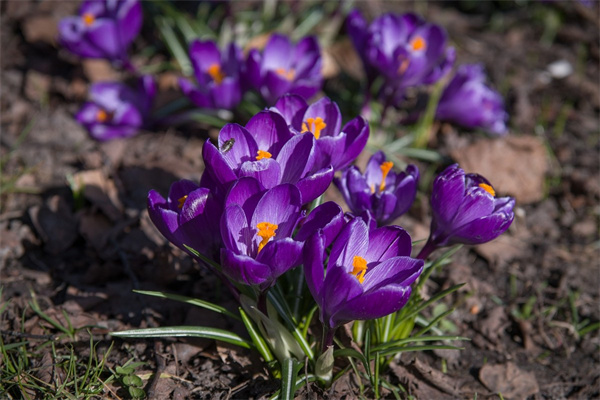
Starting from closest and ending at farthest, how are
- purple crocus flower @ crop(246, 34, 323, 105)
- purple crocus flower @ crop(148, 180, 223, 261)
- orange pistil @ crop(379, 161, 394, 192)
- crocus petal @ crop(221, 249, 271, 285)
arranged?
crocus petal @ crop(221, 249, 271, 285)
purple crocus flower @ crop(148, 180, 223, 261)
orange pistil @ crop(379, 161, 394, 192)
purple crocus flower @ crop(246, 34, 323, 105)

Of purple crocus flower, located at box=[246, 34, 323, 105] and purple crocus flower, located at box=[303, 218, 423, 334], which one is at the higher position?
purple crocus flower, located at box=[303, 218, 423, 334]

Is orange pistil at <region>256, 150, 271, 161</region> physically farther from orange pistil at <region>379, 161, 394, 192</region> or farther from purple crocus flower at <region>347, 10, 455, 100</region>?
purple crocus flower at <region>347, 10, 455, 100</region>

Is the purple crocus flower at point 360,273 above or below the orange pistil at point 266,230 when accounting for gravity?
below

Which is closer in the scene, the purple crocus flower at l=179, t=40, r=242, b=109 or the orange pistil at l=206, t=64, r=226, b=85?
the purple crocus flower at l=179, t=40, r=242, b=109

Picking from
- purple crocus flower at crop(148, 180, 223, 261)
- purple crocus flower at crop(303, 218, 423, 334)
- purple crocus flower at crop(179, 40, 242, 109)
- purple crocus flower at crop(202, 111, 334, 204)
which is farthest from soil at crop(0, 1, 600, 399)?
purple crocus flower at crop(202, 111, 334, 204)

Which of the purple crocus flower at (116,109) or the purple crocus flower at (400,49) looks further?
the purple crocus flower at (116,109)

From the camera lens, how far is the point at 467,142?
371 cm

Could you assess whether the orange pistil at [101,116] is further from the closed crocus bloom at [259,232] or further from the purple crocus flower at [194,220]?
the closed crocus bloom at [259,232]

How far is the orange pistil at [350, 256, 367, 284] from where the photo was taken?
1.70m

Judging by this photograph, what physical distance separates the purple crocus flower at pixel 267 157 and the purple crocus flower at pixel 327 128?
69mm

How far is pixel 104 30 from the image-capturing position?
11.2ft

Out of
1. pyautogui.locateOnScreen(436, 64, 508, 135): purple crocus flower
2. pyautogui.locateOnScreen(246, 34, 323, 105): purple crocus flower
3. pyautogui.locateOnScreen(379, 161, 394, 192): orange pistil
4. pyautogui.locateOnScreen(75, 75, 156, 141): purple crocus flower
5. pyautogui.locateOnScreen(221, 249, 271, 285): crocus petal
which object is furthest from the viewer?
pyautogui.locateOnScreen(436, 64, 508, 135): purple crocus flower

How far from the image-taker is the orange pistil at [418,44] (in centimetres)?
321

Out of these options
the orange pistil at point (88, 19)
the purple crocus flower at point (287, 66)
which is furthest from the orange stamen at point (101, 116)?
the purple crocus flower at point (287, 66)
